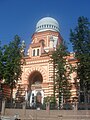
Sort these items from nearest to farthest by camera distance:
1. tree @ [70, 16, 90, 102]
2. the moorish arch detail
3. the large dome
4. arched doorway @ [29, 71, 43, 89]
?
tree @ [70, 16, 90, 102] < the moorish arch detail < arched doorway @ [29, 71, 43, 89] < the large dome

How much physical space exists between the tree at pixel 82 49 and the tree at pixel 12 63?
351 inches

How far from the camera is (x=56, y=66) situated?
3600cm

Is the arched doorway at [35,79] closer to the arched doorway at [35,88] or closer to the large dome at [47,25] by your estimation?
the arched doorway at [35,88]

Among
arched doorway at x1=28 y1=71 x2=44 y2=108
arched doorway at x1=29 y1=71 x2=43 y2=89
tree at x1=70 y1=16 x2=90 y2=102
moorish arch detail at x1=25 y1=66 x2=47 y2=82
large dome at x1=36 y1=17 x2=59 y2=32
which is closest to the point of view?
tree at x1=70 y1=16 x2=90 y2=102

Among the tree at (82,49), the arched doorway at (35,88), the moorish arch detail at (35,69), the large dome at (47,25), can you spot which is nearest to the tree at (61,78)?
the tree at (82,49)

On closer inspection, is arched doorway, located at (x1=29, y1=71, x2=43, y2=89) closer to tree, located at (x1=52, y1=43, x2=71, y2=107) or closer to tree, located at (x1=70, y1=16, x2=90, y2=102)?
tree, located at (x1=52, y1=43, x2=71, y2=107)

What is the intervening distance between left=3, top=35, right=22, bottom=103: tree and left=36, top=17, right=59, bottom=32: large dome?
56.3 feet

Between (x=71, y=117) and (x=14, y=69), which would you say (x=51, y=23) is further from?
(x=71, y=117)

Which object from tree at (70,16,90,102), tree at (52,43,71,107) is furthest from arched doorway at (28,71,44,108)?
tree at (70,16,90,102)

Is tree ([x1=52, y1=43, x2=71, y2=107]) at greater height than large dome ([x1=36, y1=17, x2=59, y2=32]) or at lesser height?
lesser

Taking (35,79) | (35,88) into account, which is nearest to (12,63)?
(35,88)

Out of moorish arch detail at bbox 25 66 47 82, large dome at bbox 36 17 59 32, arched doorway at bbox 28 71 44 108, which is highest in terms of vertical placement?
large dome at bbox 36 17 59 32

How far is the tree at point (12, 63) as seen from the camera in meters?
34.2

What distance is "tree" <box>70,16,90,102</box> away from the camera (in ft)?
102
